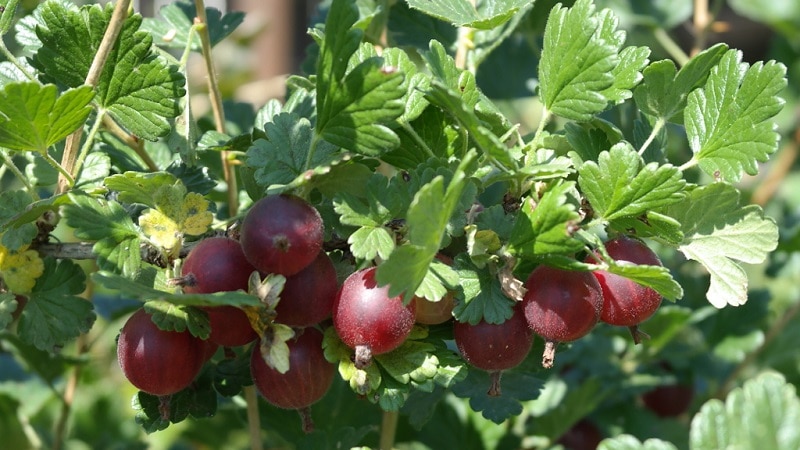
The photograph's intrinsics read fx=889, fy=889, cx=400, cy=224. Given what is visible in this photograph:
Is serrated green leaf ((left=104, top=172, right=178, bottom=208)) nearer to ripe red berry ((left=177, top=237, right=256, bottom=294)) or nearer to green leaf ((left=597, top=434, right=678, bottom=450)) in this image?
A: ripe red berry ((left=177, top=237, right=256, bottom=294))

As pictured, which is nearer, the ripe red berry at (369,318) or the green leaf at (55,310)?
the ripe red berry at (369,318)

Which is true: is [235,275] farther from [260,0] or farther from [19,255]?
[260,0]

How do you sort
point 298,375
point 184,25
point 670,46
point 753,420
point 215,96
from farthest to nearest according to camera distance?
point 670,46 < point 184,25 < point 215,96 < point 298,375 < point 753,420

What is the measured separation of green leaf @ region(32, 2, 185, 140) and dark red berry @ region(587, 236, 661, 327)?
0.39 m

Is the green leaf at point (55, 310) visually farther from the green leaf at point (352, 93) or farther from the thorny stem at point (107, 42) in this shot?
the green leaf at point (352, 93)

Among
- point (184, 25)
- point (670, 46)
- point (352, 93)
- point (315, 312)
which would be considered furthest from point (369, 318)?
point (670, 46)

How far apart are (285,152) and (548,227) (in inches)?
8.7

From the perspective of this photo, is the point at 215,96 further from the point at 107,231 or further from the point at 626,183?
the point at 626,183

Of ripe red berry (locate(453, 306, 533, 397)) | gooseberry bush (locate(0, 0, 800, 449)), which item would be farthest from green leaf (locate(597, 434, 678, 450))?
ripe red berry (locate(453, 306, 533, 397))

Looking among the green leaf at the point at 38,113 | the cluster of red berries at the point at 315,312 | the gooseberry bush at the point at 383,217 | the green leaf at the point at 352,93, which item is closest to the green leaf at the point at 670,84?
the gooseberry bush at the point at 383,217

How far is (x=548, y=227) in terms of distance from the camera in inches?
25.8

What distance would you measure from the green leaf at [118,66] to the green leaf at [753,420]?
507 mm

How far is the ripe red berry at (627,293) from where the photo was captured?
2.39 ft

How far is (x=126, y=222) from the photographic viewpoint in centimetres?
73
